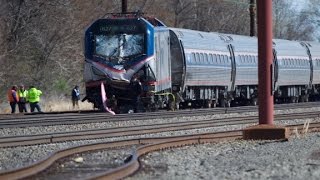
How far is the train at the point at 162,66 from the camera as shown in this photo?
96.2ft

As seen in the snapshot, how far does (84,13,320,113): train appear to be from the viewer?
96.2ft

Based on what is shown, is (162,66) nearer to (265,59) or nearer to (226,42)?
(226,42)

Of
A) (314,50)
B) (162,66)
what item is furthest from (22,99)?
(314,50)

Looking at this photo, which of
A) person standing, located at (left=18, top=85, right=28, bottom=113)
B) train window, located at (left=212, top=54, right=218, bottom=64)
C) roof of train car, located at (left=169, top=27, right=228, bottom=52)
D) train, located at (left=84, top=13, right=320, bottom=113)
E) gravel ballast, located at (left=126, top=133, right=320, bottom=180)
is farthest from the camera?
train window, located at (left=212, top=54, right=218, bottom=64)

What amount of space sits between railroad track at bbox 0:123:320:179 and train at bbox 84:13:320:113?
9.29 m

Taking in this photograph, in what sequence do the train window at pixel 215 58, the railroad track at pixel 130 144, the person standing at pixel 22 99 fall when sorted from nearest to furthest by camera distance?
the railroad track at pixel 130 144, the person standing at pixel 22 99, the train window at pixel 215 58

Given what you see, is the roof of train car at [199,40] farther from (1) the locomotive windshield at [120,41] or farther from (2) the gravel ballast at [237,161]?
(2) the gravel ballast at [237,161]

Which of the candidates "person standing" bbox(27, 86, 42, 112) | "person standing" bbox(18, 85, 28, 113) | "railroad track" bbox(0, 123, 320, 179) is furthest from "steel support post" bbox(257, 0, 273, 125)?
"person standing" bbox(18, 85, 28, 113)

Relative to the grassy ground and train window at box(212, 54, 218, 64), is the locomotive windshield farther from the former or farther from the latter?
the grassy ground

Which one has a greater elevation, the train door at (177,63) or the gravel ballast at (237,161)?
the train door at (177,63)

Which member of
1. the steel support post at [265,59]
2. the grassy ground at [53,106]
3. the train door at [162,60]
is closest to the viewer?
the steel support post at [265,59]

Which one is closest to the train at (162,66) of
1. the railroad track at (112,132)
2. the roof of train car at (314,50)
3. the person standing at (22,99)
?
the person standing at (22,99)

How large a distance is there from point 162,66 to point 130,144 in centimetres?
1443

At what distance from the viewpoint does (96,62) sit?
29.4 m
